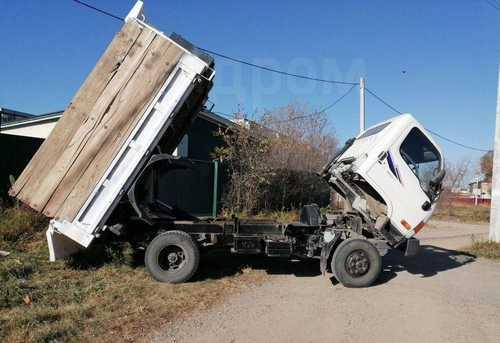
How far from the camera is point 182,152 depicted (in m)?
18.4

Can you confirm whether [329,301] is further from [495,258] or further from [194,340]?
[495,258]

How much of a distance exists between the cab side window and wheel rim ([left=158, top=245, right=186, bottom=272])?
4154 millimetres

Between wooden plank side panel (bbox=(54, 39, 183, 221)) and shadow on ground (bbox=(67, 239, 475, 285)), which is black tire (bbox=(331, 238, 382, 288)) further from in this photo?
wooden plank side panel (bbox=(54, 39, 183, 221))

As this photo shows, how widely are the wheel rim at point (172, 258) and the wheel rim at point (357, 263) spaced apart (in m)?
2.71

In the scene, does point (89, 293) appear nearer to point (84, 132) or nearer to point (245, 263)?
point (84, 132)

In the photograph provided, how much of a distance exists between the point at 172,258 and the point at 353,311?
2916mm

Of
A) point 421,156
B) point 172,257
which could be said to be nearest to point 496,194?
point 421,156

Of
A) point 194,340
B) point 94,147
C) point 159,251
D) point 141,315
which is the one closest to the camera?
point 194,340

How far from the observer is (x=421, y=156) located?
320 inches

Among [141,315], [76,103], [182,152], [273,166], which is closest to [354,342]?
[141,315]

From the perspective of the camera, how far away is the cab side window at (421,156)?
8000 millimetres

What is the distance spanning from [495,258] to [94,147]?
9.80 meters

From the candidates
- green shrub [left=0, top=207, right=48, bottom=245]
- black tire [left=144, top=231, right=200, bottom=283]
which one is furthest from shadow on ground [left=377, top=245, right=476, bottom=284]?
green shrub [left=0, top=207, right=48, bottom=245]

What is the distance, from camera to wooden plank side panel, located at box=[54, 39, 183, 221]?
6641mm
